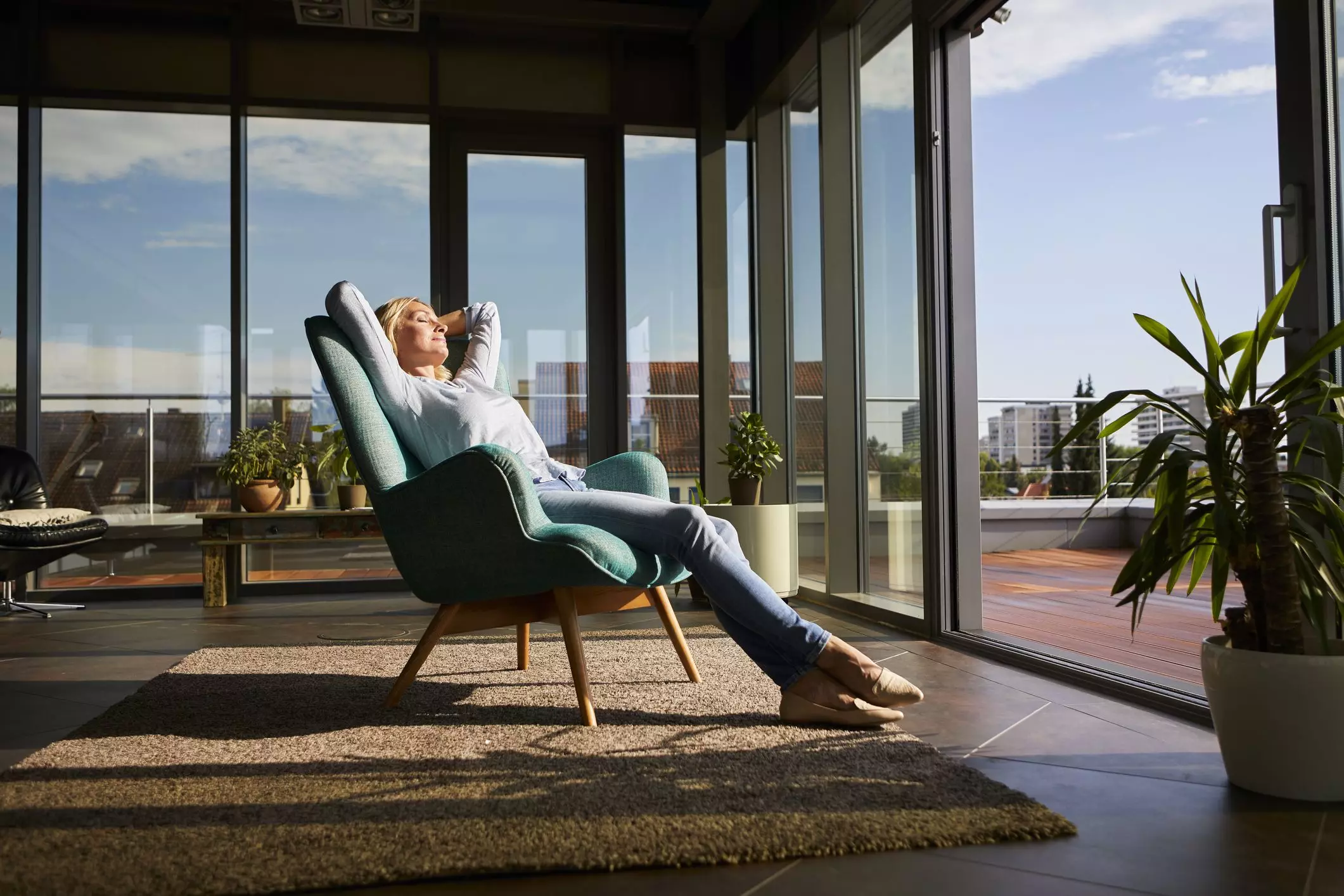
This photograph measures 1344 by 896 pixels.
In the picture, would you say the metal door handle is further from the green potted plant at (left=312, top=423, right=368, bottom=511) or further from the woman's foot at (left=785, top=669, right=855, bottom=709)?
the green potted plant at (left=312, top=423, right=368, bottom=511)

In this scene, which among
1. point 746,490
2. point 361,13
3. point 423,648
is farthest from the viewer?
point 361,13

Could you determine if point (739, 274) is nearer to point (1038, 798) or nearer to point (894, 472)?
point (894, 472)

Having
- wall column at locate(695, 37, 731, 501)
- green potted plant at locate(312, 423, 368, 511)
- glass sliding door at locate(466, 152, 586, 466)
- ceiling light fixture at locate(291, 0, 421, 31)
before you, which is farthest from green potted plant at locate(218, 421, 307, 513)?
wall column at locate(695, 37, 731, 501)

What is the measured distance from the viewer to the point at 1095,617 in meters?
3.64

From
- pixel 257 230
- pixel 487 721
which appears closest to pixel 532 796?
pixel 487 721

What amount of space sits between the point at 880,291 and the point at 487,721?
93.4 inches

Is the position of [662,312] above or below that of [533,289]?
below

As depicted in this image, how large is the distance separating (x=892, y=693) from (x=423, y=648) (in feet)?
3.41

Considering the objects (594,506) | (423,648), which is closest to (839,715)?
(594,506)

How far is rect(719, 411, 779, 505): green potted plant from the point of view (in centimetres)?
423

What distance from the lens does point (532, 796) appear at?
1.61 meters

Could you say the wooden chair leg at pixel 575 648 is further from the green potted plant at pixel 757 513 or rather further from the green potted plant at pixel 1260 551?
the green potted plant at pixel 757 513

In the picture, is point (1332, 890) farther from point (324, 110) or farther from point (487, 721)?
point (324, 110)

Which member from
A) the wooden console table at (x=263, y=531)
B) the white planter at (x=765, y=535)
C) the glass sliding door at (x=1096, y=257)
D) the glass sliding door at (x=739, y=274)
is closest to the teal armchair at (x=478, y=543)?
the glass sliding door at (x=1096, y=257)
